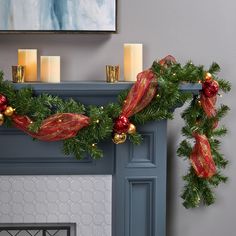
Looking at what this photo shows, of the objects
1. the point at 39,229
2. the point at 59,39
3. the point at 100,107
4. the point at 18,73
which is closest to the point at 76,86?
the point at 100,107

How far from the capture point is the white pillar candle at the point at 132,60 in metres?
2.55

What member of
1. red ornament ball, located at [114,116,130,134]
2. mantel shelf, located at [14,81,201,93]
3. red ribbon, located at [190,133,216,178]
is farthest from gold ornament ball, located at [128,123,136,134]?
red ribbon, located at [190,133,216,178]

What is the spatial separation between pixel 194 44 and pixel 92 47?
416 mm

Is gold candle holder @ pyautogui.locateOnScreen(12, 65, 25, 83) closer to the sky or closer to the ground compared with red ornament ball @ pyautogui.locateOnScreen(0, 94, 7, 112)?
closer to the sky

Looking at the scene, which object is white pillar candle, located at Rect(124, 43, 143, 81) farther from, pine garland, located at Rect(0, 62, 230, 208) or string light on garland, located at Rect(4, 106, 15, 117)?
string light on garland, located at Rect(4, 106, 15, 117)

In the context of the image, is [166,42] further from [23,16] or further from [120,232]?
[120,232]

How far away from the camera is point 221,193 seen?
9.32 feet

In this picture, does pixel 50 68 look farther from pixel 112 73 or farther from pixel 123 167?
pixel 123 167

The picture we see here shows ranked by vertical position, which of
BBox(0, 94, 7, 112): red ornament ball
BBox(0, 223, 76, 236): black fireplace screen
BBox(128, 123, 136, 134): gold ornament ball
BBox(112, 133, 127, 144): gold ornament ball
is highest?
BBox(0, 94, 7, 112): red ornament ball

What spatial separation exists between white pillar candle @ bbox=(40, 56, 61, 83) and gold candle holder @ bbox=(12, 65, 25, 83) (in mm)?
84

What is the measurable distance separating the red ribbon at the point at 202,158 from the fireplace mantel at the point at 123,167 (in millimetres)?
117

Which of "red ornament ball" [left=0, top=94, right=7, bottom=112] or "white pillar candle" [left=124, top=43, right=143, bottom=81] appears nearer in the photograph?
"red ornament ball" [left=0, top=94, right=7, bottom=112]

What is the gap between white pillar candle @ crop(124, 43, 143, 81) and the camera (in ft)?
8.36

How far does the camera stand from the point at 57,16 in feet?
8.74
